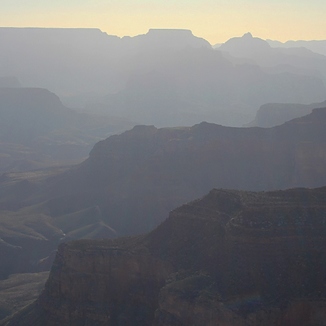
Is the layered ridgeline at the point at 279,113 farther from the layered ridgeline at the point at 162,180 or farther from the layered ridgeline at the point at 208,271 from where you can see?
the layered ridgeline at the point at 208,271

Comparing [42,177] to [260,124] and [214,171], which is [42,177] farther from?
[260,124]

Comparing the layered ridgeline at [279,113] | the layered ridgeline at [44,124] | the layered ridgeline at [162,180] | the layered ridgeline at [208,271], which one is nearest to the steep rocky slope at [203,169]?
the layered ridgeline at [162,180]

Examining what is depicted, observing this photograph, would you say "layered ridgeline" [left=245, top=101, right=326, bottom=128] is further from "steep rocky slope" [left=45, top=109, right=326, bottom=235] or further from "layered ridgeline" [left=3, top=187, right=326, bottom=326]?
"layered ridgeline" [left=3, top=187, right=326, bottom=326]

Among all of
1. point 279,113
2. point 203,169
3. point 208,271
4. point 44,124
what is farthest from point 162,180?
point 44,124

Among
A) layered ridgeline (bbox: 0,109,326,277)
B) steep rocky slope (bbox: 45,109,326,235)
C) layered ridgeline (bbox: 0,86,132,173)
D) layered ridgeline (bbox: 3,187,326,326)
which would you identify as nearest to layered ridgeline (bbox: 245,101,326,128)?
layered ridgeline (bbox: 0,109,326,277)

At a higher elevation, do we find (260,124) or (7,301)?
(260,124)

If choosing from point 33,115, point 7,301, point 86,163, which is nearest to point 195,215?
point 7,301
